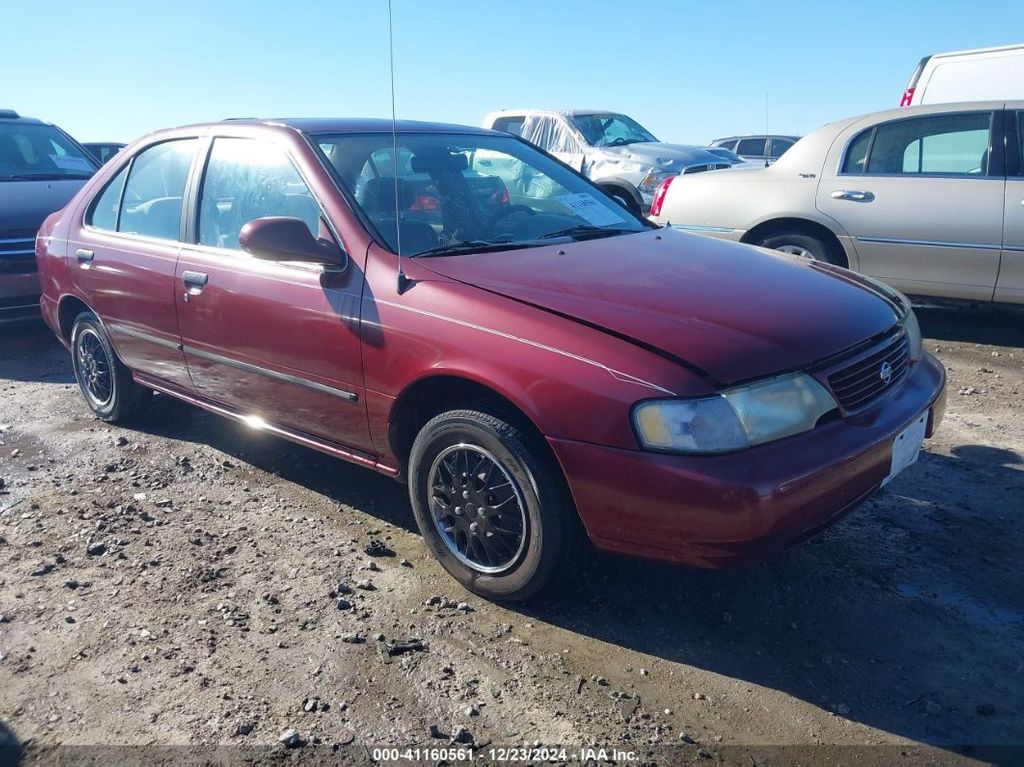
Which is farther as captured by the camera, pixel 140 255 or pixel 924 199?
pixel 924 199

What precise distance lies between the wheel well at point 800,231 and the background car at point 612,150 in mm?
3326

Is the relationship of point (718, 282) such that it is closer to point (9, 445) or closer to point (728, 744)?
point (728, 744)

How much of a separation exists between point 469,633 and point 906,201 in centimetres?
473

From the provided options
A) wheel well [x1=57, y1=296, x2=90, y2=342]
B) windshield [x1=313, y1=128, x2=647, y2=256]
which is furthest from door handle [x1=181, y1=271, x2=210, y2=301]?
wheel well [x1=57, y1=296, x2=90, y2=342]

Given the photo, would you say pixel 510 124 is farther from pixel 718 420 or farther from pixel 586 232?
pixel 718 420

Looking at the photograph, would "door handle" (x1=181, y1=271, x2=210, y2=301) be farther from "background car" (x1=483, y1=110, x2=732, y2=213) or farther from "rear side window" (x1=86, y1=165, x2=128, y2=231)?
"background car" (x1=483, y1=110, x2=732, y2=213)

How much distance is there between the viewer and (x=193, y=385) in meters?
4.22

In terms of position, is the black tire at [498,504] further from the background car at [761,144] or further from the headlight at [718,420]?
the background car at [761,144]

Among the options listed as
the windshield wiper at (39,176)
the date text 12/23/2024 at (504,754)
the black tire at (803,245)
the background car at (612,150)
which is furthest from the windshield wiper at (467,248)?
the background car at (612,150)

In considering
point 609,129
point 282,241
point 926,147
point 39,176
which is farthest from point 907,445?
point 609,129

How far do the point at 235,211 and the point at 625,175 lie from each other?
748cm

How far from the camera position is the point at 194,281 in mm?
3924

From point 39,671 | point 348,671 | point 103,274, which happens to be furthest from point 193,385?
point 348,671

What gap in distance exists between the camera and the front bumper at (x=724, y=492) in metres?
2.48
